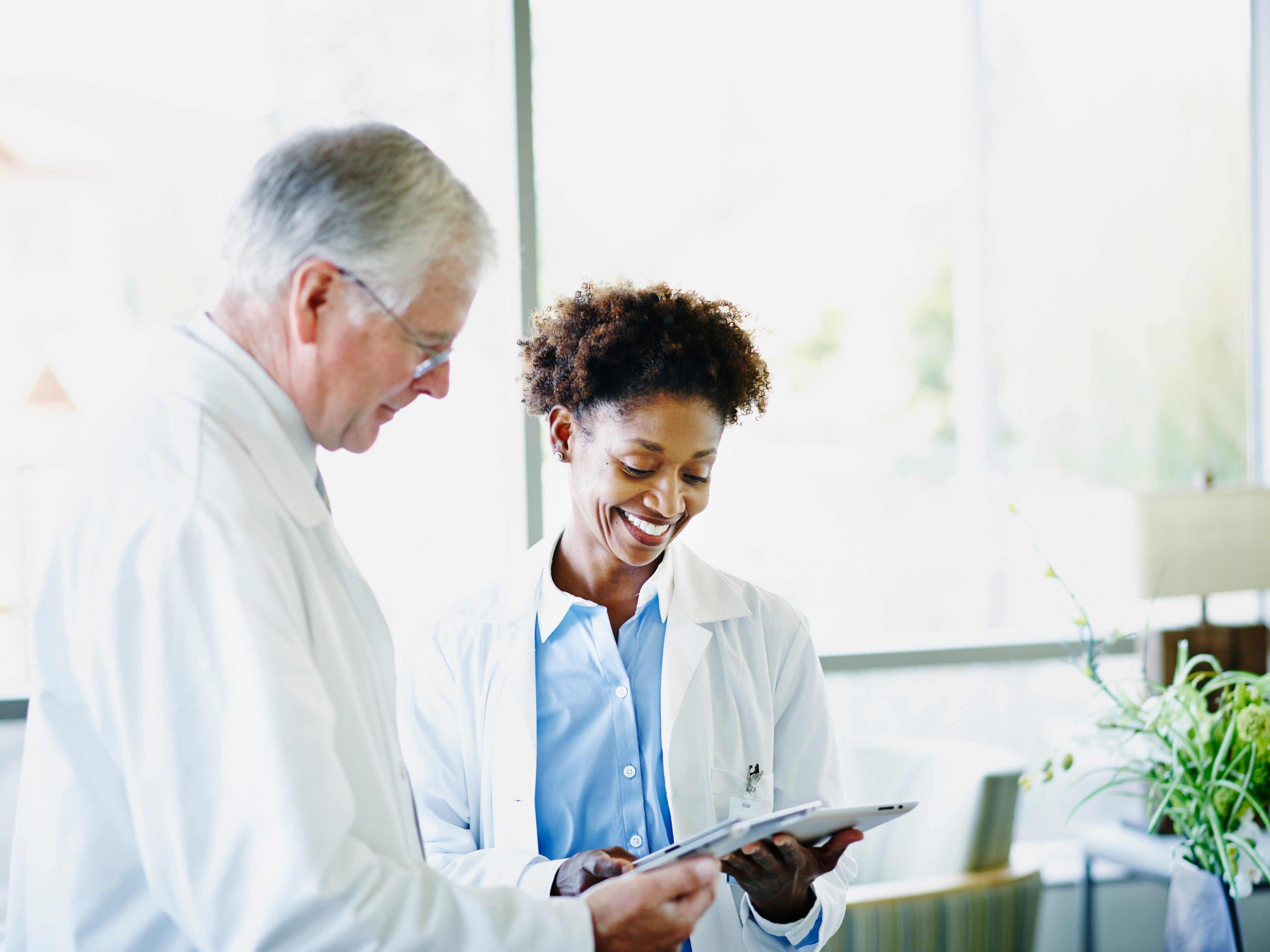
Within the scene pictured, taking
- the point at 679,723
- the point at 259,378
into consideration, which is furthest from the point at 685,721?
the point at 259,378

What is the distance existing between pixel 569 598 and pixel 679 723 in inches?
9.8

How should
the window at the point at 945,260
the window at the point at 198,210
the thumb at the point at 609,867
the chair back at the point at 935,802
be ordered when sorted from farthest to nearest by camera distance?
the window at the point at 945,260, the window at the point at 198,210, the chair back at the point at 935,802, the thumb at the point at 609,867

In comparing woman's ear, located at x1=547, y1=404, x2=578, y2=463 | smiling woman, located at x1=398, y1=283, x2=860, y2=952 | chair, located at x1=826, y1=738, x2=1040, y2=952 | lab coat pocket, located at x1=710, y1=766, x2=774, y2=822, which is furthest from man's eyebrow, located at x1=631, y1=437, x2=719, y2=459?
chair, located at x1=826, y1=738, x2=1040, y2=952

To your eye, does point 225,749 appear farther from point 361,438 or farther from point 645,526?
point 645,526

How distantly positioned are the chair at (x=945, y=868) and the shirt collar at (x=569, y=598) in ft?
3.52

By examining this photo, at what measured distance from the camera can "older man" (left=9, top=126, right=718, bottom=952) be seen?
808mm

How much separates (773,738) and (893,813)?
424mm

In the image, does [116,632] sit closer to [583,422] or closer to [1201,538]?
[583,422]

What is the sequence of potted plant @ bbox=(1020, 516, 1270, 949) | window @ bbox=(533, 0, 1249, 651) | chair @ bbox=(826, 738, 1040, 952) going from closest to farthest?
potted plant @ bbox=(1020, 516, 1270, 949)
chair @ bbox=(826, 738, 1040, 952)
window @ bbox=(533, 0, 1249, 651)

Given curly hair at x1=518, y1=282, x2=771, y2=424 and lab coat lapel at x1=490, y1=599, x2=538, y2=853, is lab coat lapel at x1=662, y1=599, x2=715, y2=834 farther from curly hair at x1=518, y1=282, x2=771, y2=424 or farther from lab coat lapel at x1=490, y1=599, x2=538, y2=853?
curly hair at x1=518, y1=282, x2=771, y2=424

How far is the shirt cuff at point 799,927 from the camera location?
4.67ft

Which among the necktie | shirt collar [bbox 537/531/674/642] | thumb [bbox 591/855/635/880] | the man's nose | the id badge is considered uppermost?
the man's nose

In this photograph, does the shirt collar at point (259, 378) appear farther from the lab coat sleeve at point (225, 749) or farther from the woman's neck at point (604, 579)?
the woman's neck at point (604, 579)

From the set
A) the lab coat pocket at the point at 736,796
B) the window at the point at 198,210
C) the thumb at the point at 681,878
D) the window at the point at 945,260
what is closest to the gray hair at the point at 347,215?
the thumb at the point at 681,878
